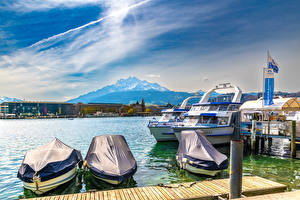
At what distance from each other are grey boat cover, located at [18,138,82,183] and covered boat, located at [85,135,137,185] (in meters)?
1.22

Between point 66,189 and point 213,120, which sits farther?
point 213,120

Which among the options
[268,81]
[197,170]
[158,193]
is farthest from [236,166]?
[268,81]

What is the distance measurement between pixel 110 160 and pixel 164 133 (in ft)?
60.3

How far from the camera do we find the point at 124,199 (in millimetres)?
8477

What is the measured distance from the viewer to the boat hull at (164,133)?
97.8 feet

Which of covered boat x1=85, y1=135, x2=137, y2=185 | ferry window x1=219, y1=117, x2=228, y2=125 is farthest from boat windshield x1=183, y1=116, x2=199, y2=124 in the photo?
covered boat x1=85, y1=135, x2=137, y2=185

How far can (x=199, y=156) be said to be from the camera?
13.7 metres

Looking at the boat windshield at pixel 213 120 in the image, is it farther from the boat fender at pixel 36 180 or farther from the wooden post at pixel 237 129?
the boat fender at pixel 36 180

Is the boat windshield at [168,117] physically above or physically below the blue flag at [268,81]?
below

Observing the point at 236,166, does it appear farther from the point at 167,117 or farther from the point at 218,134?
the point at 167,117

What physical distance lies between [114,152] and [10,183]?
7.40 meters

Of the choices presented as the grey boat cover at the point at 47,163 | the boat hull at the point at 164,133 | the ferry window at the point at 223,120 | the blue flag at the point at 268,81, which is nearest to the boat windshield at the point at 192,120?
the boat hull at the point at 164,133

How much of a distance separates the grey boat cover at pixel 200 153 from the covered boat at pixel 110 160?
3.96 m

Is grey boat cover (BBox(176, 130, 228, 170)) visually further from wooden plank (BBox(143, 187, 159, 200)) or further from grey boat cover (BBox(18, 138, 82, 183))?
grey boat cover (BBox(18, 138, 82, 183))
